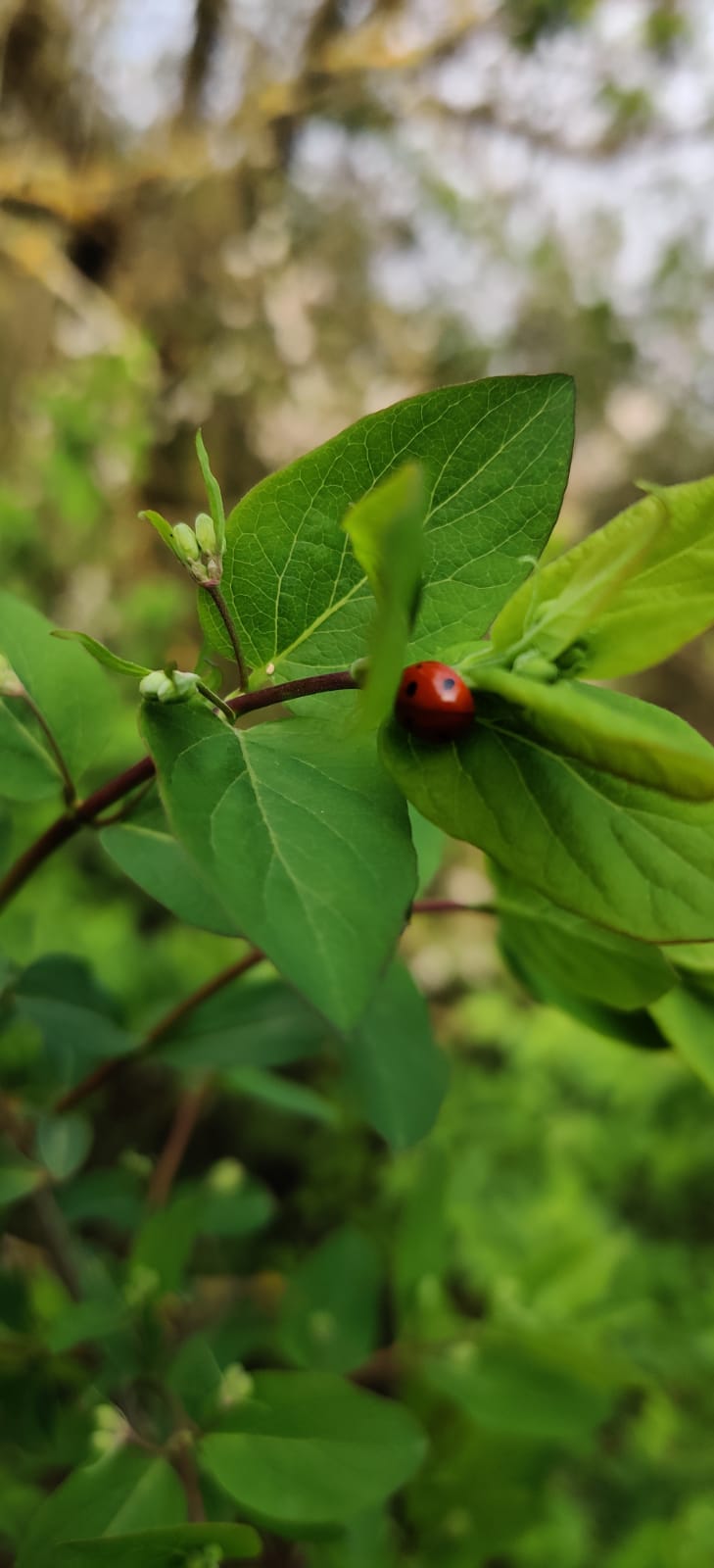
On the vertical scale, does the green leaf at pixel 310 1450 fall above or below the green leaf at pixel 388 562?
below

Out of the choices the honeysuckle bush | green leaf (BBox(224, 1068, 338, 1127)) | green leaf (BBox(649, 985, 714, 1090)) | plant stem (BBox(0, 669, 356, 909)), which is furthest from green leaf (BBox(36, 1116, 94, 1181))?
green leaf (BBox(649, 985, 714, 1090))

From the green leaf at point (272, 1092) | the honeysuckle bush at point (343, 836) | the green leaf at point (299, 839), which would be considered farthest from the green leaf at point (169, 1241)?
the green leaf at point (299, 839)

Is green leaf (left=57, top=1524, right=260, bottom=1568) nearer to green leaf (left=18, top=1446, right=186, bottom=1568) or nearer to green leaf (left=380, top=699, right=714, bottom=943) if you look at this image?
green leaf (left=18, top=1446, right=186, bottom=1568)

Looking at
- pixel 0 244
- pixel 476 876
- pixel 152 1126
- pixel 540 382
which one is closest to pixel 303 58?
pixel 0 244

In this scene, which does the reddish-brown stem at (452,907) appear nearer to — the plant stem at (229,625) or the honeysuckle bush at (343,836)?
the honeysuckle bush at (343,836)

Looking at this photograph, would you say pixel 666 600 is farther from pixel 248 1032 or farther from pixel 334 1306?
pixel 334 1306

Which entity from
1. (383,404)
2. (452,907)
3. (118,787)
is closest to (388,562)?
(118,787)

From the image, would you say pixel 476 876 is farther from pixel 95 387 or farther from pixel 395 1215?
pixel 95 387
